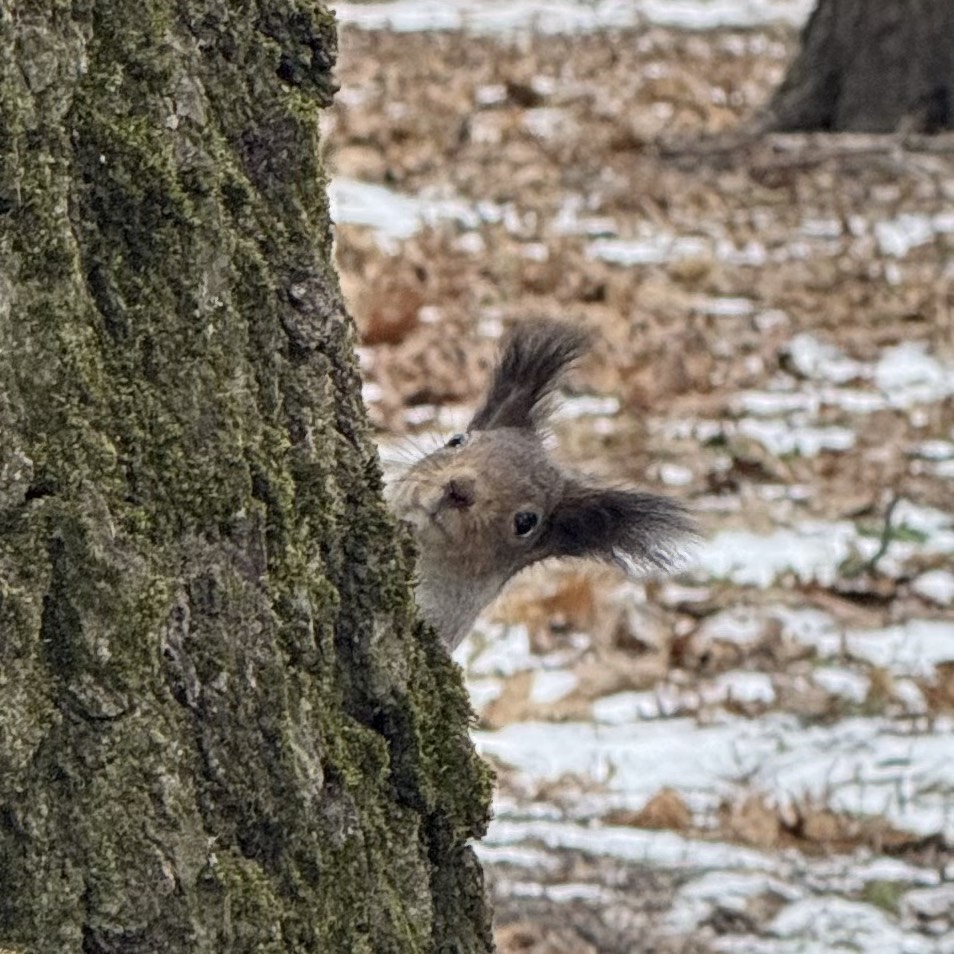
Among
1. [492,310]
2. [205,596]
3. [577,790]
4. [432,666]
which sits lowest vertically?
[577,790]

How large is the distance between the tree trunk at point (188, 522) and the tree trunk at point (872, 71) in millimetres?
7999

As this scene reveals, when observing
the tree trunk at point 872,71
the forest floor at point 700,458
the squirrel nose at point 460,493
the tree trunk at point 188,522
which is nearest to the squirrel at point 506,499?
the squirrel nose at point 460,493

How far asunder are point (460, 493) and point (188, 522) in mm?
1642

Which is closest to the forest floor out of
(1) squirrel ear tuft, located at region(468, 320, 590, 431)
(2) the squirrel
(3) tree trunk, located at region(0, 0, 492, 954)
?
(2) the squirrel

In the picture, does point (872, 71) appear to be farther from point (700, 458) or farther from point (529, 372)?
point (529, 372)

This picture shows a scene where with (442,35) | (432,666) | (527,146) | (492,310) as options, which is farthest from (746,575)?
(442,35)

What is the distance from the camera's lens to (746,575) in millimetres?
5504

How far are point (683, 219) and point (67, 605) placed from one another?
763 cm

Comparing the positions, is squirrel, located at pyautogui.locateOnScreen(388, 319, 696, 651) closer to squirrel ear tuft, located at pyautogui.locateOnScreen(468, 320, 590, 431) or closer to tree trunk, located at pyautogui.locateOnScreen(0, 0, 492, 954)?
squirrel ear tuft, located at pyautogui.locateOnScreen(468, 320, 590, 431)

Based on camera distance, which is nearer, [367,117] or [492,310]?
[492,310]

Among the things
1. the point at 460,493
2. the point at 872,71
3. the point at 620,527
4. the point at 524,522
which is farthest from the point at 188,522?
the point at 872,71

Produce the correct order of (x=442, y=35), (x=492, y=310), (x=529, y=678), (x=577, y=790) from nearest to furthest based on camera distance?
(x=577, y=790), (x=529, y=678), (x=492, y=310), (x=442, y=35)

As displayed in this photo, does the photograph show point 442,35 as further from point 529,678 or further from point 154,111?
point 154,111

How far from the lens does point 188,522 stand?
1.76 meters
